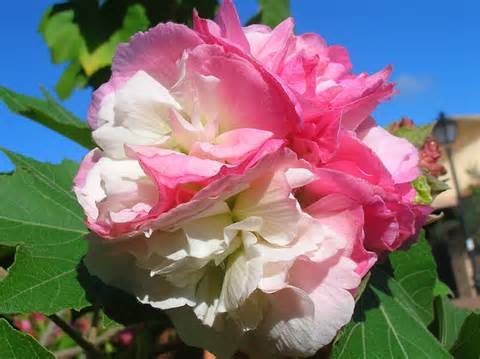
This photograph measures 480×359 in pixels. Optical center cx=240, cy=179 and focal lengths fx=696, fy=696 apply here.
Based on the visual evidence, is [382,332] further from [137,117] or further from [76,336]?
[76,336]

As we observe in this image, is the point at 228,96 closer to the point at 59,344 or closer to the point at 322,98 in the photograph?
the point at 322,98

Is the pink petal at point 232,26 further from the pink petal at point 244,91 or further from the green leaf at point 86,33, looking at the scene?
the green leaf at point 86,33

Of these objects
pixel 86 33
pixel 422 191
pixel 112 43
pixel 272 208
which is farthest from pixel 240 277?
pixel 86 33

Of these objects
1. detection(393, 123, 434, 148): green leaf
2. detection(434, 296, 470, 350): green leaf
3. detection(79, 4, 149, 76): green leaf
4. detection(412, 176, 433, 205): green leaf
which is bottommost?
detection(434, 296, 470, 350): green leaf

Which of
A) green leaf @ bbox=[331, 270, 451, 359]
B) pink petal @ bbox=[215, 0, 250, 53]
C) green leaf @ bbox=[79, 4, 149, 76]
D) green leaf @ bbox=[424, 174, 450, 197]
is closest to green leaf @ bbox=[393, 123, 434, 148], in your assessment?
green leaf @ bbox=[424, 174, 450, 197]

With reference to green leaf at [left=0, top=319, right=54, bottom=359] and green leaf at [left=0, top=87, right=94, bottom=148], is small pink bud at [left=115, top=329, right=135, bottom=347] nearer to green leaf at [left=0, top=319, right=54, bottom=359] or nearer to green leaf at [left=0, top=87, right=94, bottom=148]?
green leaf at [left=0, top=87, right=94, bottom=148]
